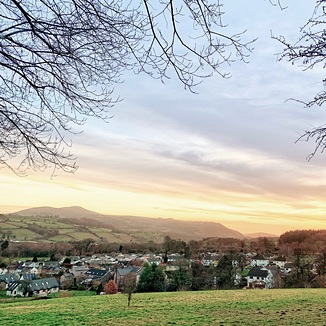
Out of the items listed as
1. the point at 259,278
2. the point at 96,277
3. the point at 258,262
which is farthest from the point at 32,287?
the point at 258,262

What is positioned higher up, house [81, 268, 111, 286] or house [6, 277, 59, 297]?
house [81, 268, 111, 286]

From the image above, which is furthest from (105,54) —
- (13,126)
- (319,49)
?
(319,49)

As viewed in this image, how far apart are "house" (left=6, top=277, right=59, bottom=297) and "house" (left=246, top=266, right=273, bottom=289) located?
1714cm

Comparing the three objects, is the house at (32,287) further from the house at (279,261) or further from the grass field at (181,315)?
the house at (279,261)

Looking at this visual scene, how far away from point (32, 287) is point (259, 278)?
19.7m

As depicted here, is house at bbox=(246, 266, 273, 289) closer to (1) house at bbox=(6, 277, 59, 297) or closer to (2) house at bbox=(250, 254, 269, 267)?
(2) house at bbox=(250, 254, 269, 267)

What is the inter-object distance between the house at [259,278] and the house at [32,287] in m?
17.1

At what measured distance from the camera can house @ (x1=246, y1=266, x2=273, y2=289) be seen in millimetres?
27816

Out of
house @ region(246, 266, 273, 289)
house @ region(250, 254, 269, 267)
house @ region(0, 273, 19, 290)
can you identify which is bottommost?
house @ region(0, 273, 19, 290)

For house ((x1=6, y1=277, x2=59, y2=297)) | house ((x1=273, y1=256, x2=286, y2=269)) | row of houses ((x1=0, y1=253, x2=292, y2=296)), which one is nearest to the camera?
row of houses ((x1=0, y1=253, x2=292, y2=296))

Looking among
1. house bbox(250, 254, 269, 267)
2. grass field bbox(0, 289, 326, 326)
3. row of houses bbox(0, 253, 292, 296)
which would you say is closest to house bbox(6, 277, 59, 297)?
row of houses bbox(0, 253, 292, 296)

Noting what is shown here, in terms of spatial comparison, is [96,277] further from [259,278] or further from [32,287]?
[259,278]

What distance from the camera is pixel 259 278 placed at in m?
30.6

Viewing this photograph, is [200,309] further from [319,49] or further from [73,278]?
[73,278]
